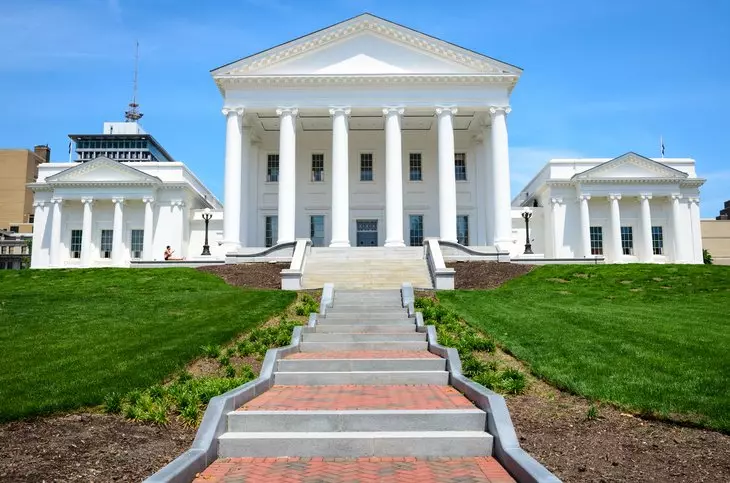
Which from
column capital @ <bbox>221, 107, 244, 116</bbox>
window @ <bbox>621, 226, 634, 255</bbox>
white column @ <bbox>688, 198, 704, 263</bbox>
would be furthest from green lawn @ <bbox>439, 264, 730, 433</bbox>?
column capital @ <bbox>221, 107, 244, 116</bbox>

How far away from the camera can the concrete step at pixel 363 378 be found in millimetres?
10359

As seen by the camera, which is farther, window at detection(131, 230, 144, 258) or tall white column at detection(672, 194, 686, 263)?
window at detection(131, 230, 144, 258)

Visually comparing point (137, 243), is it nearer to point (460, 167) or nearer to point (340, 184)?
point (340, 184)

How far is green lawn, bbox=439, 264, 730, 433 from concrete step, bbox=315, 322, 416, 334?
1.86 metres

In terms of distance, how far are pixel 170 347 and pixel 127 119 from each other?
99864mm

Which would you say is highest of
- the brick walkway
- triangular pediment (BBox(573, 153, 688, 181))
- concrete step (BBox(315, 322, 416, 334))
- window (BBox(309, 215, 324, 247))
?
triangular pediment (BBox(573, 153, 688, 181))

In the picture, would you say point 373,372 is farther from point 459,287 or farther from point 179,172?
point 179,172

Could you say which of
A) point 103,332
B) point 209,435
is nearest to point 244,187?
point 103,332

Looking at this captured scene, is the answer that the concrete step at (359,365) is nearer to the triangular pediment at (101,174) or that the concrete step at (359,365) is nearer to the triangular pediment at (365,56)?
the triangular pediment at (365,56)

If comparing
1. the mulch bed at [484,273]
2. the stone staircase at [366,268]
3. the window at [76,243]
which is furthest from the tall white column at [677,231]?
the window at [76,243]

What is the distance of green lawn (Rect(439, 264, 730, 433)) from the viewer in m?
8.80

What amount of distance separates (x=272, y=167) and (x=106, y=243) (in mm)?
13827

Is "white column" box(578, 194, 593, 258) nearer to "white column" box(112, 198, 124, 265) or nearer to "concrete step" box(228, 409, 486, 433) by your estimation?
"white column" box(112, 198, 124, 265)

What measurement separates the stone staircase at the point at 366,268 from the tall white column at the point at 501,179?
673 centimetres
